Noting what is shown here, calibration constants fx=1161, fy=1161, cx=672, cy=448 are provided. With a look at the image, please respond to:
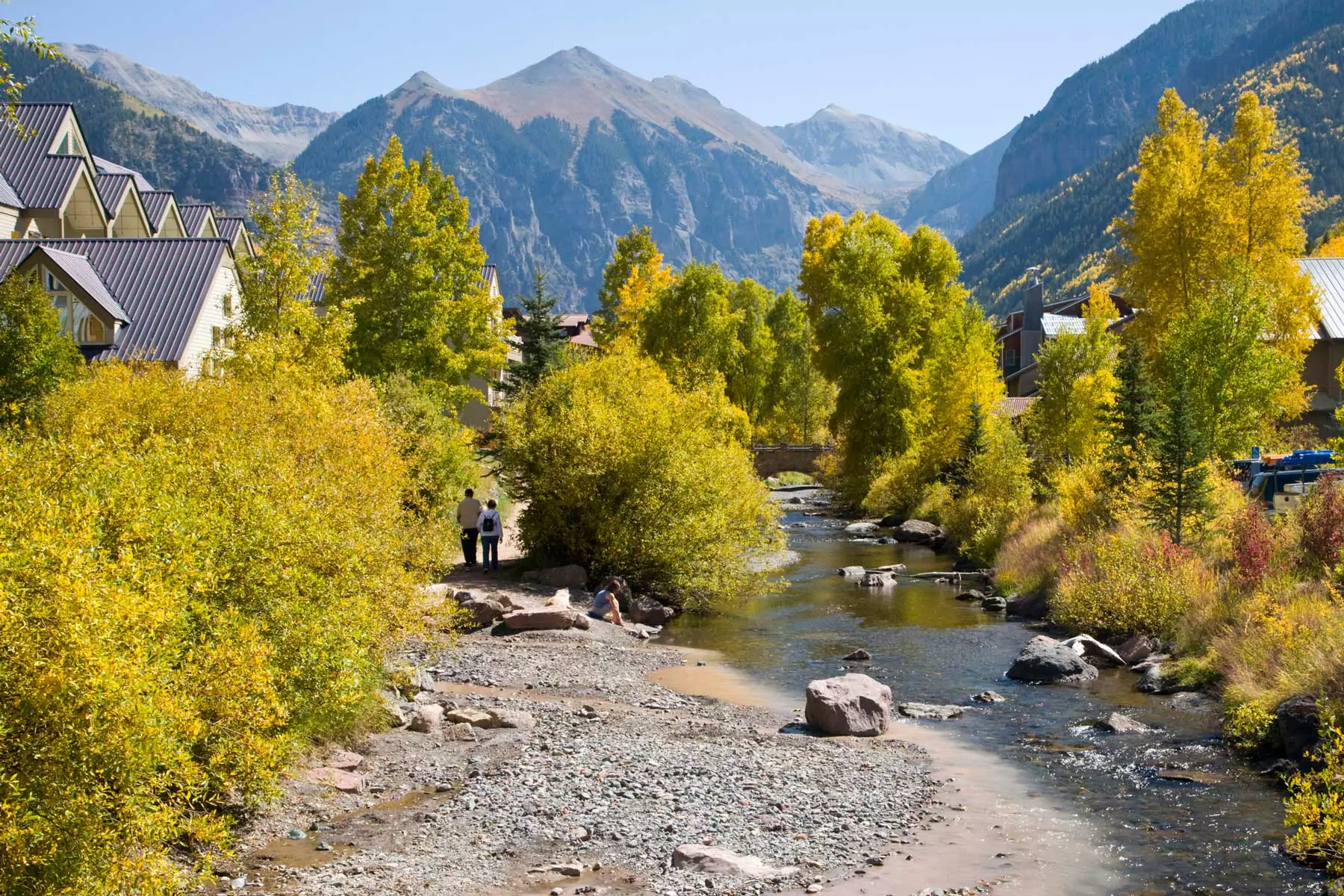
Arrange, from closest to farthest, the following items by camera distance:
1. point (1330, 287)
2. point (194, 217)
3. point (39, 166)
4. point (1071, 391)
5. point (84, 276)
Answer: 1. point (84, 276)
2. point (1071, 391)
3. point (39, 166)
4. point (1330, 287)
5. point (194, 217)

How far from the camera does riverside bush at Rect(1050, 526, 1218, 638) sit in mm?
25328

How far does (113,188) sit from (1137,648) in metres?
46.9

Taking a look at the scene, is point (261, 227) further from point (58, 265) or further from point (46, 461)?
point (46, 461)

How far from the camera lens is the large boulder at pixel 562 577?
103ft

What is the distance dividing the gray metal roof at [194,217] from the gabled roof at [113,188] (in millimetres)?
5277

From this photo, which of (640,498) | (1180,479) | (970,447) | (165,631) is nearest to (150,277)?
(640,498)

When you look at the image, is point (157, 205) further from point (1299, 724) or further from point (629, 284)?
point (1299, 724)

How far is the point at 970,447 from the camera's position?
47906 millimetres

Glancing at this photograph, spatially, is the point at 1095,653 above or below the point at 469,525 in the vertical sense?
below

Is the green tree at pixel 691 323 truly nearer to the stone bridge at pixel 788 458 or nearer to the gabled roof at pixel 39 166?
the stone bridge at pixel 788 458

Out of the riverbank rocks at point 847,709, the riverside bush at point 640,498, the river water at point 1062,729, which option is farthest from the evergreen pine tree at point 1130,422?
the riverbank rocks at point 847,709

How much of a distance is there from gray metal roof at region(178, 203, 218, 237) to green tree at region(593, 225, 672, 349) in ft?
72.4

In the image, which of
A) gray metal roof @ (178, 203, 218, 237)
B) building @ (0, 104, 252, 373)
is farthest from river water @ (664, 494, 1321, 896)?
gray metal roof @ (178, 203, 218, 237)

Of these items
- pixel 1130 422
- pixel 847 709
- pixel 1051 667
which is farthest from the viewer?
pixel 1130 422
